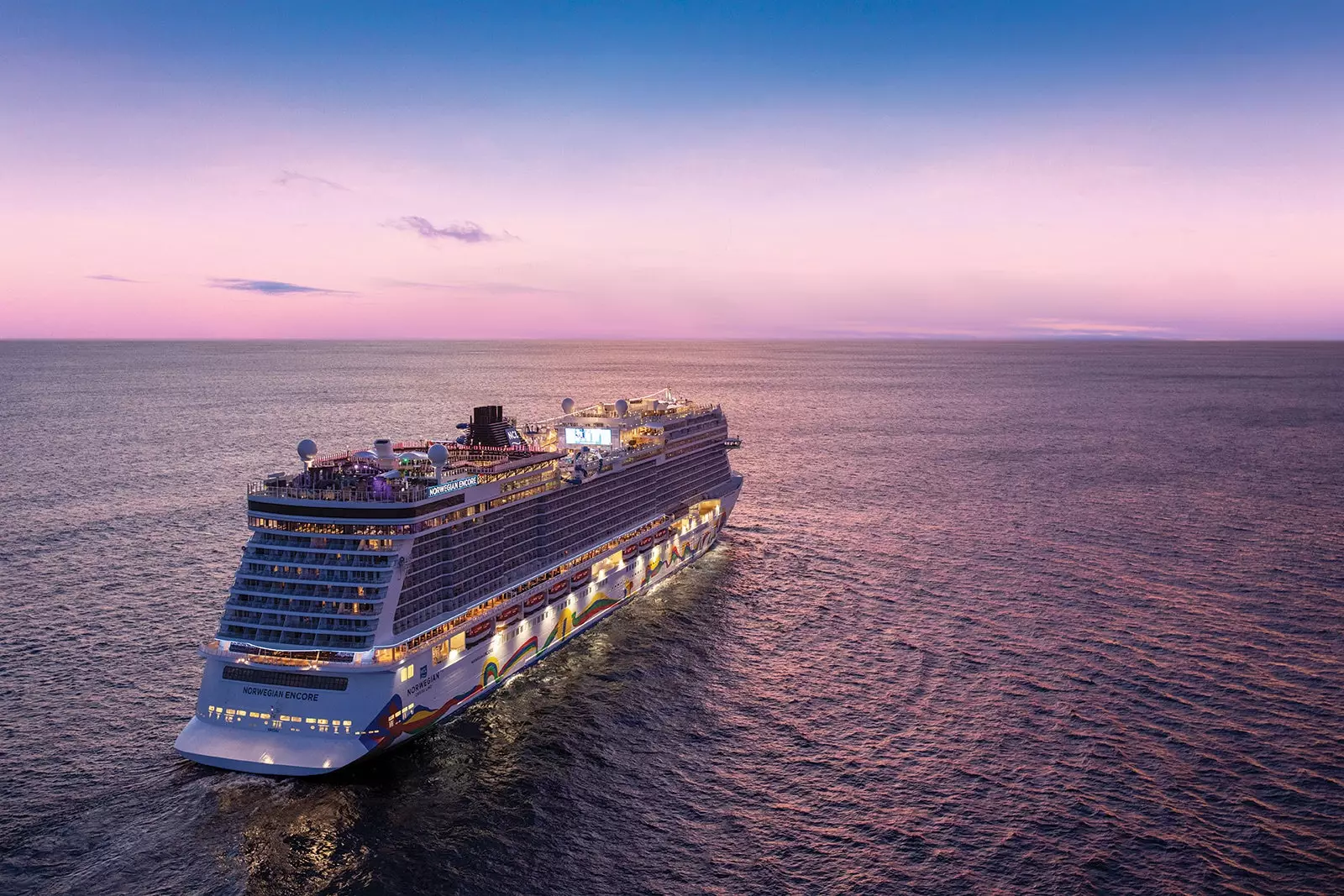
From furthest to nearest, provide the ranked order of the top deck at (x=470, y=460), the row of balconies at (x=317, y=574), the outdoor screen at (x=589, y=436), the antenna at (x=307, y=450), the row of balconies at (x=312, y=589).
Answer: the outdoor screen at (x=589, y=436)
the antenna at (x=307, y=450)
the top deck at (x=470, y=460)
the row of balconies at (x=317, y=574)
the row of balconies at (x=312, y=589)

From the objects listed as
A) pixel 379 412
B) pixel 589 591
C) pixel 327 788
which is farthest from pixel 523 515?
pixel 379 412

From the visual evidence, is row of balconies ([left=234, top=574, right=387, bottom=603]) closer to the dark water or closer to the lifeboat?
the lifeboat

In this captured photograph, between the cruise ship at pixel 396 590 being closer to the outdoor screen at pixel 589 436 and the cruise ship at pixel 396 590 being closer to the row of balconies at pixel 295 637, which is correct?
the row of balconies at pixel 295 637

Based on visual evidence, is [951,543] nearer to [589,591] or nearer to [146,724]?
[589,591]

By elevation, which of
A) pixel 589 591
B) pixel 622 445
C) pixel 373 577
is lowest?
pixel 589 591

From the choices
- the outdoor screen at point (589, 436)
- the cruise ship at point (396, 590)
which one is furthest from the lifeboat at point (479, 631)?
the outdoor screen at point (589, 436)

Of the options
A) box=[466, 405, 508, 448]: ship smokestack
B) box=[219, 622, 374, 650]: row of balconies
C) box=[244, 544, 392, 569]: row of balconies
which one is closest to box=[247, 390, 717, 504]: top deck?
box=[466, 405, 508, 448]: ship smokestack

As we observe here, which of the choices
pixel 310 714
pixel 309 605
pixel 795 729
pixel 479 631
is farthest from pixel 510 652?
pixel 795 729
